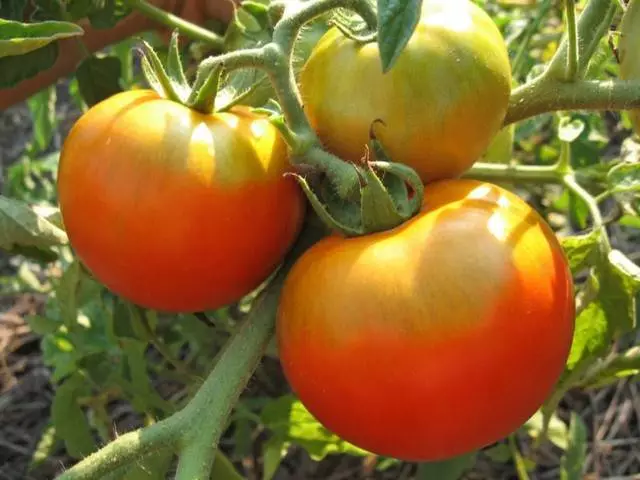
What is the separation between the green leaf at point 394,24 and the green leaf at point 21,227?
52cm

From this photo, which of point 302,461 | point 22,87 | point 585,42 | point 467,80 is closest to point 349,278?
Answer: point 467,80

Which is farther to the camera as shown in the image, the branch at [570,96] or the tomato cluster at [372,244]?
the branch at [570,96]

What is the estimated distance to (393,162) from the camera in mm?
873

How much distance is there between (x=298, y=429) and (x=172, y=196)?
49 centimetres

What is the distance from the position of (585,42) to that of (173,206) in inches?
18.6

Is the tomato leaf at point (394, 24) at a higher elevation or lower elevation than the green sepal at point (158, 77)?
higher

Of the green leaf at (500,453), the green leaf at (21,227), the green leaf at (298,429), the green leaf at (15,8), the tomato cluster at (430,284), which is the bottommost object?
the green leaf at (500,453)

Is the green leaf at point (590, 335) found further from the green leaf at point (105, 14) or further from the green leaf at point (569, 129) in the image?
the green leaf at point (105, 14)

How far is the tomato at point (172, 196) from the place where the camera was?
2.75ft

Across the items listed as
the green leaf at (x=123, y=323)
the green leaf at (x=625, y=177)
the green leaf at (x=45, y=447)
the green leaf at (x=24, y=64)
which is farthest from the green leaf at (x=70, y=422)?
the green leaf at (x=625, y=177)

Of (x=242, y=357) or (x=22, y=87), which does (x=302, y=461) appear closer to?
(x=242, y=357)

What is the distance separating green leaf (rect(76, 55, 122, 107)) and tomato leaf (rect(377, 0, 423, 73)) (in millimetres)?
692

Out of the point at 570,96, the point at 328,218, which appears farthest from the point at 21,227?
the point at 570,96

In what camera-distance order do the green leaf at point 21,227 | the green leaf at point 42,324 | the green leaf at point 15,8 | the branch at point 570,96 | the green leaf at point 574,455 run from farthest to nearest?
the green leaf at point 42,324 → the green leaf at point 574,455 → the green leaf at point 15,8 → the green leaf at point 21,227 → the branch at point 570,96
